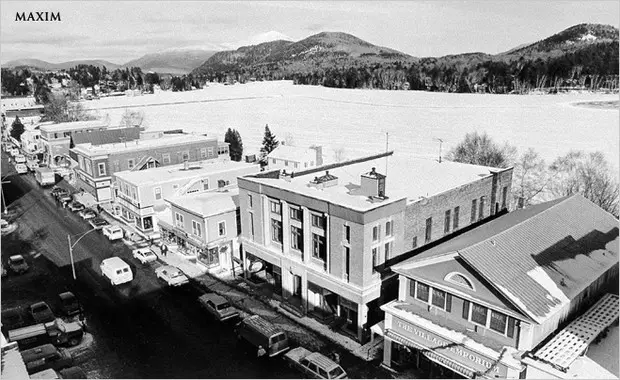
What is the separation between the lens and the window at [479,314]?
16156 millimetres

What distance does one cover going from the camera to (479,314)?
643 inches

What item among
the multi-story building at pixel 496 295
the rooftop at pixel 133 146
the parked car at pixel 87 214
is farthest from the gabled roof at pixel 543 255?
the rooftop at pixel 133 146

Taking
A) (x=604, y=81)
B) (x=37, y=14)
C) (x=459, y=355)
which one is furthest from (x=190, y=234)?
(x=604, y=81)

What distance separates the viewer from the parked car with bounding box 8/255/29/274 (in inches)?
1164

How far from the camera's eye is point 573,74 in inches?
2371

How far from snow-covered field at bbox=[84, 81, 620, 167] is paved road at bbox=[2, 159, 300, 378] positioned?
41.5m

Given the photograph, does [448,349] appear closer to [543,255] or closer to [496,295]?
[496,295]

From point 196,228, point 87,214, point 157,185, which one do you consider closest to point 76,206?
point 87,214

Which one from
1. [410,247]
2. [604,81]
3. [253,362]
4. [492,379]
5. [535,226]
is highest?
[604,81]

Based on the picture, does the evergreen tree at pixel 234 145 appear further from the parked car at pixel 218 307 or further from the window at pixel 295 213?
the window at pixel 295 213

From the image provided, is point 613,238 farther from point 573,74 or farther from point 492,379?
point 573,74

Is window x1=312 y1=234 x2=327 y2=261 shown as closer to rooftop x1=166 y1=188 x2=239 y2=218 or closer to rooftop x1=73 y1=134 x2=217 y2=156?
rooftop x1=166 y1=188 x2=239 y2=218

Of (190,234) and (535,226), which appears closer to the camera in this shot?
(535,226)

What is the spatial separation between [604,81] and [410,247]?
48.1 meters
